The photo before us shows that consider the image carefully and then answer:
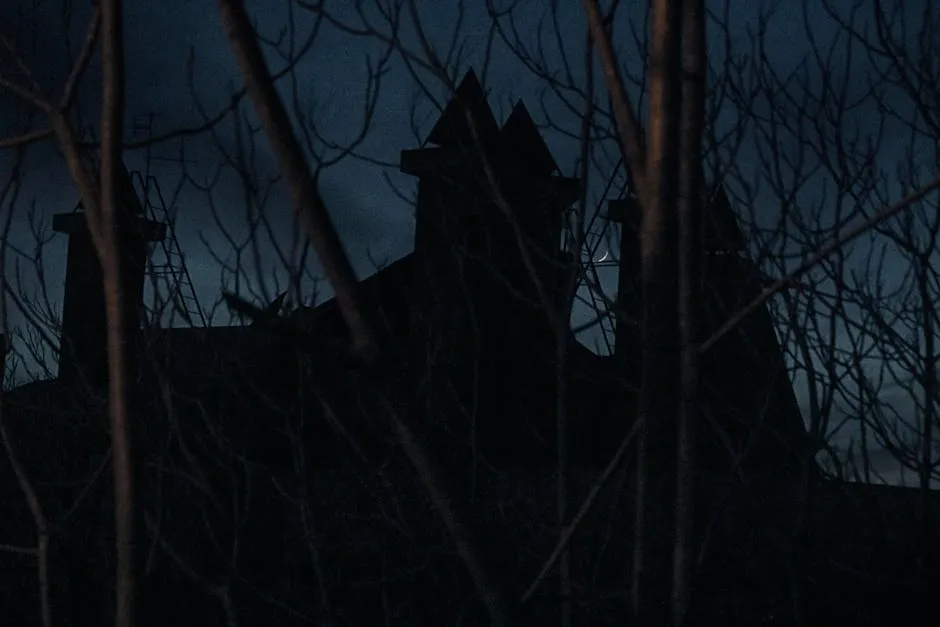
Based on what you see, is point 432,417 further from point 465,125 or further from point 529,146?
point 529,146

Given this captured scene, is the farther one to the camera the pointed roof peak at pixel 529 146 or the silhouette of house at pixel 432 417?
the pointed roof peak at pixel 529 146

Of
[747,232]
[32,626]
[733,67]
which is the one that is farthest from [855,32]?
[32,626]

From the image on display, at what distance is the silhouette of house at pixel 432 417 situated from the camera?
6035 mm

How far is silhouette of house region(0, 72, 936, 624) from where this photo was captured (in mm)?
6035

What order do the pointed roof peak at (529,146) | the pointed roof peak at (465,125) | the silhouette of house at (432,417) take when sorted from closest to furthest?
the silhouette of house at (432,417) < the pointed roof peak at (465,125) < the pointed roof peak at (529,146)

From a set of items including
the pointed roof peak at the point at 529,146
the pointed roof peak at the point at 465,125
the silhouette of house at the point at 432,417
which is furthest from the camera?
the pointed roof peak at the point at 529,146

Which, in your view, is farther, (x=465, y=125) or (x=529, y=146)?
(x=529, y=146)

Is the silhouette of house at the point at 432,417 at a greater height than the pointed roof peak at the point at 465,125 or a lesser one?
lesser

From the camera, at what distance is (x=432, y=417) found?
6.75m

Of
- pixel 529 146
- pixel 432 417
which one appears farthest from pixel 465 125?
pixel 432 417

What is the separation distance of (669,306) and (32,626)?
387 inches

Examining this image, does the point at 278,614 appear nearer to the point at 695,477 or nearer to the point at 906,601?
the point at 906,601

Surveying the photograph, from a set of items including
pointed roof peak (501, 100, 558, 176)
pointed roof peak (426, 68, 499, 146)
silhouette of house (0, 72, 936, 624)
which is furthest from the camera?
pointed roof peak (501, 100, 558, 176)

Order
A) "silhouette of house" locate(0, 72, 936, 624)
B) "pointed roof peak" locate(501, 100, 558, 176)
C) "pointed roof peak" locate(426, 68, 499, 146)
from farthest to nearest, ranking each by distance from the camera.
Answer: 1. "pointed roof peak" locate(501, 100, 558, 176)
2. "pointed roof peak" locate(426, 68, 499, 146)
3. "silhouette of house" locate(0, 72, 936, 624)
